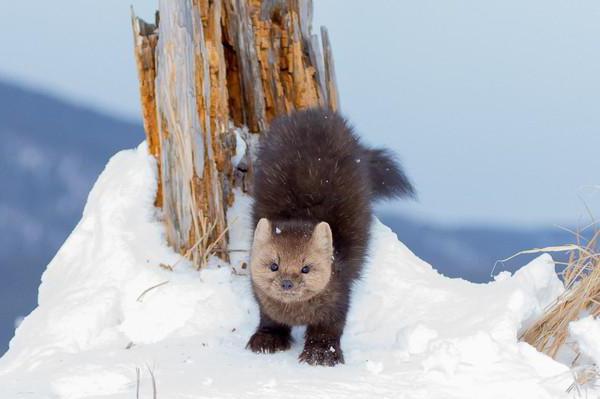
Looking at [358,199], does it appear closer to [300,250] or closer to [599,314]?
[300,250]

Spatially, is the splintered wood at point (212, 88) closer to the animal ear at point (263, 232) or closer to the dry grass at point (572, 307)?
the animal ear at point (263, 232)

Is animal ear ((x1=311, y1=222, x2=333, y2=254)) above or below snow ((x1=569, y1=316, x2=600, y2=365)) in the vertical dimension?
above

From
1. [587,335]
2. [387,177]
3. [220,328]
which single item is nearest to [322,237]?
[220,328]

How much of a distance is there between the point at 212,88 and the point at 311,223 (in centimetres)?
149

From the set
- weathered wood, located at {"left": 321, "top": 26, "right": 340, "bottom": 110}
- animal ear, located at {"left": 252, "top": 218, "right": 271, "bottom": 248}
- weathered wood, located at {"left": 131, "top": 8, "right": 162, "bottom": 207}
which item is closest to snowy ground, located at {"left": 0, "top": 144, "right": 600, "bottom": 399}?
weathered wood, located at {"left": 131, "top": 8, "right": 162, "bottom": 207}

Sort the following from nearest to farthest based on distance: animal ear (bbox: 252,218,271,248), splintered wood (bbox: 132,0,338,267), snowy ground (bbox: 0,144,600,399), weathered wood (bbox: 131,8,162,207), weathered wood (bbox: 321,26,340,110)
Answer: snowy ground (bbox: 0,144,600,399), animal ear (bbox: 252,218,271,248), splintered wood (bbox: 132,0,338,267), weathered wood (bbox: 131,8,162,207), weathered wood (bbox: 321,26,340,110)

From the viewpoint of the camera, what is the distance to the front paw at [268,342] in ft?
16.7

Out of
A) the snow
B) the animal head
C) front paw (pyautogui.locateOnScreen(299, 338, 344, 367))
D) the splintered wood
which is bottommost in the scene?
front paw (pyautogui.locateOnScreen(299, 338, 344, 367))

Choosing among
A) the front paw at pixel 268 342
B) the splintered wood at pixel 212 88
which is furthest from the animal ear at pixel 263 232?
the splintered wood at pixel 212 88

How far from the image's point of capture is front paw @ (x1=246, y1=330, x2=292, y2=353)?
509 cm

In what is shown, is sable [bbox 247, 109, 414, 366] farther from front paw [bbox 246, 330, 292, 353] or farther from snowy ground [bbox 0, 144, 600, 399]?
snowy ground [bbox 0, 144, 600, 399]

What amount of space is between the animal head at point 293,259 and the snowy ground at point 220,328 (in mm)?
377

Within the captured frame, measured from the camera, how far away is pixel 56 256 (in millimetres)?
6574

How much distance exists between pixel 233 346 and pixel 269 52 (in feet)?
8.07
